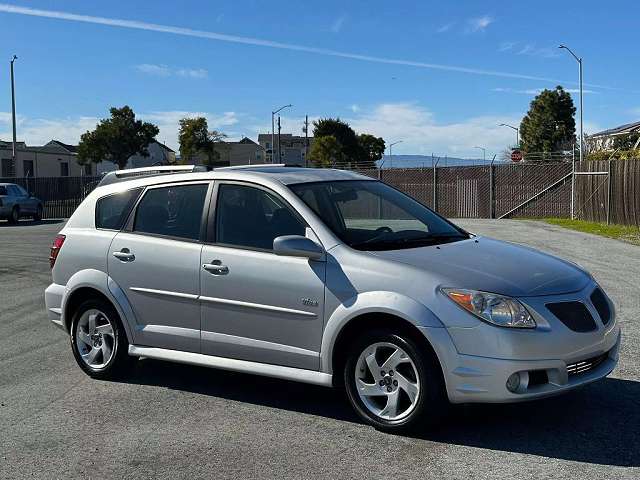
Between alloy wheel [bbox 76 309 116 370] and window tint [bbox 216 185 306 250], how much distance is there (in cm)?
144

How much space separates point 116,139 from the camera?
256ft

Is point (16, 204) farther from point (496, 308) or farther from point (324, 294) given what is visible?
point (496, 308)

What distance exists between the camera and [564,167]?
1131 inches

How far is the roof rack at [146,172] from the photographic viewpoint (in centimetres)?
632

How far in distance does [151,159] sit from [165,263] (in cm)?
10215

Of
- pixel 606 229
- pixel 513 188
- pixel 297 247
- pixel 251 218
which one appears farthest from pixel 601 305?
pixel 513 188

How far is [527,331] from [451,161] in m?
44.8

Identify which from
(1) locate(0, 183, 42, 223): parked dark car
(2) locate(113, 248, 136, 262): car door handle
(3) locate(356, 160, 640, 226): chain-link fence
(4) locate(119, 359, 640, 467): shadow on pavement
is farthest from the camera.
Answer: (1) locate(0, 183, 42, 223): parked dark car

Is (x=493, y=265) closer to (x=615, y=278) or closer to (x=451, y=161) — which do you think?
(x=615, y=278)

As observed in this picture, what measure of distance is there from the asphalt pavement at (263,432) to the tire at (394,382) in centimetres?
14

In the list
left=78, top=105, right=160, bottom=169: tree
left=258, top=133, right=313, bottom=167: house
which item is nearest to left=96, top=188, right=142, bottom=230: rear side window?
left=78, top=105, right=160, bottom=169: tree

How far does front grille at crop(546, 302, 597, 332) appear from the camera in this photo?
465 centimetres

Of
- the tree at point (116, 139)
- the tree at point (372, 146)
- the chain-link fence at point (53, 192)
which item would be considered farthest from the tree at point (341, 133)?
the chain-link fence at point (53, 192)

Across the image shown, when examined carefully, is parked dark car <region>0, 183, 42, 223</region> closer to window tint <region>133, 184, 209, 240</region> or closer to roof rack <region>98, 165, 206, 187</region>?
roof rack <region>98, 165, 206, 187</region>
